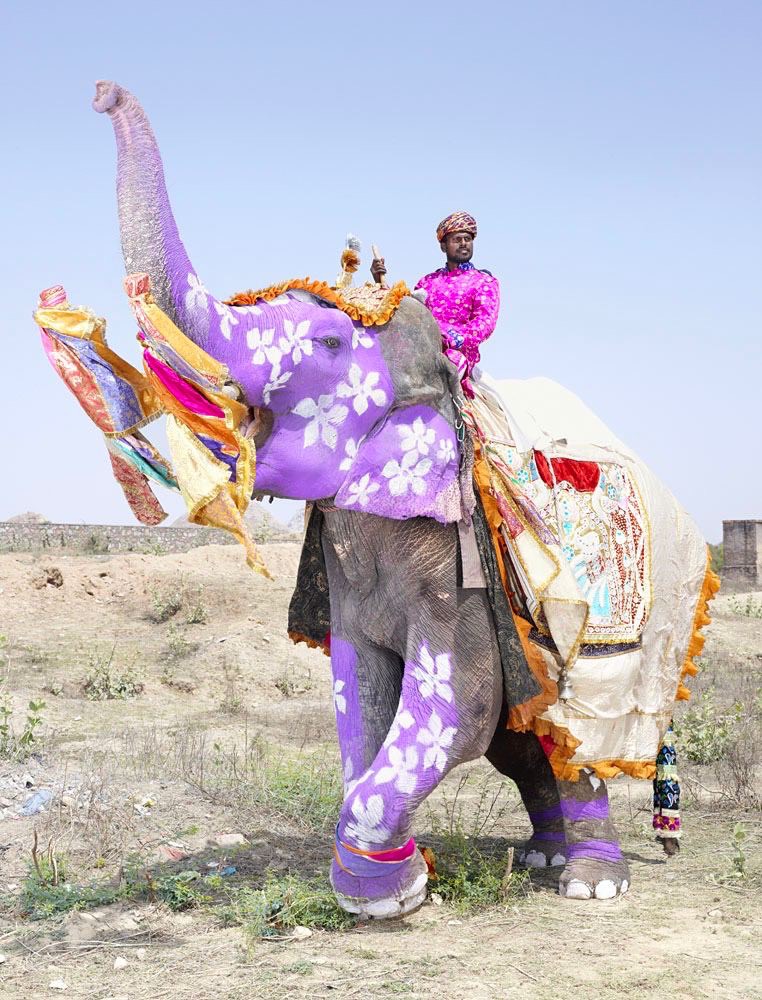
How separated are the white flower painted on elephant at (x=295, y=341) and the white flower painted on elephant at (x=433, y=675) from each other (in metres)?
1.19

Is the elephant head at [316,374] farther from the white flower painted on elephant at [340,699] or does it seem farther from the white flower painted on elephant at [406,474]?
the white flower painted on elephant at [340,699]

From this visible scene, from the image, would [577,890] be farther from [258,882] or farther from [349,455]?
[349,455]

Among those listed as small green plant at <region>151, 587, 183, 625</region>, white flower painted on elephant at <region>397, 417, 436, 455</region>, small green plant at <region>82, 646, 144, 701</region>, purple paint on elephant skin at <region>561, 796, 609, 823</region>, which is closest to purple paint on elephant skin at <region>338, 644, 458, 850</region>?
white flower painted on elephant at <region>397, 417, 436, 455</region>

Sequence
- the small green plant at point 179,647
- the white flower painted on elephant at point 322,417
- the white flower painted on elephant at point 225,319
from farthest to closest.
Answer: the small green plant at point 179,647 → the white flower painted on elephant at point 322,417 → the white flower painted on elephant at point 225,319

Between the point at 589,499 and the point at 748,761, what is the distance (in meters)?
3.43

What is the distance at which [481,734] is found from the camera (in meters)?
4.62

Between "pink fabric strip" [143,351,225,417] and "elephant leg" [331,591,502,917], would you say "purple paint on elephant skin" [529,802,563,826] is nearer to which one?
"elephant leg" [331,591,502,917]

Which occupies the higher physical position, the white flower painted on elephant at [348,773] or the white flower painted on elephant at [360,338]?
the white flower painted on elephant at [360,338]

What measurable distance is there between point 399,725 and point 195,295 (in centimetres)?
174

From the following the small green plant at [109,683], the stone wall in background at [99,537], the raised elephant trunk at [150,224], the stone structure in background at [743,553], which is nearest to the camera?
the raised elephant trunk at [150,224]

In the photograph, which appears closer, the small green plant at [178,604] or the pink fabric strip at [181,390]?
the pink fabric strip at [181,390]

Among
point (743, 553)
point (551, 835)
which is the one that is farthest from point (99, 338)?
point (743, 553)

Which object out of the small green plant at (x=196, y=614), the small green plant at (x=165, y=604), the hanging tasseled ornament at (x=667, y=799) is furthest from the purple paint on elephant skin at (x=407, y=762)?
the small green plant at (x=165, y=604)

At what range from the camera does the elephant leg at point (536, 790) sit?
5.54 metres
